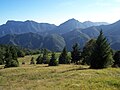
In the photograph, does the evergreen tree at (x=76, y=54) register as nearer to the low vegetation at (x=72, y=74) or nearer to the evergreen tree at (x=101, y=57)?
the low vegetation at (x=72, y=74)

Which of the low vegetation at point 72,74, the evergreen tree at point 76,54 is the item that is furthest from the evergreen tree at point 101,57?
the evergreen tree at point 76,54

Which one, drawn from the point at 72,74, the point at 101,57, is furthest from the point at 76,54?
the point at 72,74

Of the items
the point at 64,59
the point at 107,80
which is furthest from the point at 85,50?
the point at 107,80

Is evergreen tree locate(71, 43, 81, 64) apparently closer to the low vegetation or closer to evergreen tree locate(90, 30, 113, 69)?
the low vegetation

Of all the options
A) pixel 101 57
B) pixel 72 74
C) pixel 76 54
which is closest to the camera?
pixel 72 74

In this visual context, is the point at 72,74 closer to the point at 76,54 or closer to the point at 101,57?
the point at 101,57

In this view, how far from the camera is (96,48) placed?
62250 mm

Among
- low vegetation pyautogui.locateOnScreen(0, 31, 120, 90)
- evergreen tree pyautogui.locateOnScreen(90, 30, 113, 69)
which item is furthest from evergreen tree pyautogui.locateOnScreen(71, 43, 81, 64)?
evergreen tree pyautogui.locateOnScreen(90, 30, 113, 69)

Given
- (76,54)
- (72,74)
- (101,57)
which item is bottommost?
(72,74)

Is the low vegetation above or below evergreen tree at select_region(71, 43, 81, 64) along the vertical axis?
below

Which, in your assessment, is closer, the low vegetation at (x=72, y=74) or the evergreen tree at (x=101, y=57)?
the low vegetation at (x=72, y=74)

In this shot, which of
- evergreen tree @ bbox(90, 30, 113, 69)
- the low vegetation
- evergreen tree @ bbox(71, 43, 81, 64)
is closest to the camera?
the low vegetation

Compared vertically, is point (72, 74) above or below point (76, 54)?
below

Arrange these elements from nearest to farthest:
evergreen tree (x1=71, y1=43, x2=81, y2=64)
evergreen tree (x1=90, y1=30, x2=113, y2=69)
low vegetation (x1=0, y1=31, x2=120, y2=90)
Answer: low vegetation (x1=0, y1=31, x2=120, y2=90) → evergreen tree (x1=90, y1=30, x2=113, y2=69) → evergreen tree (x1=71, y1=43, x2=81, y2=64)
